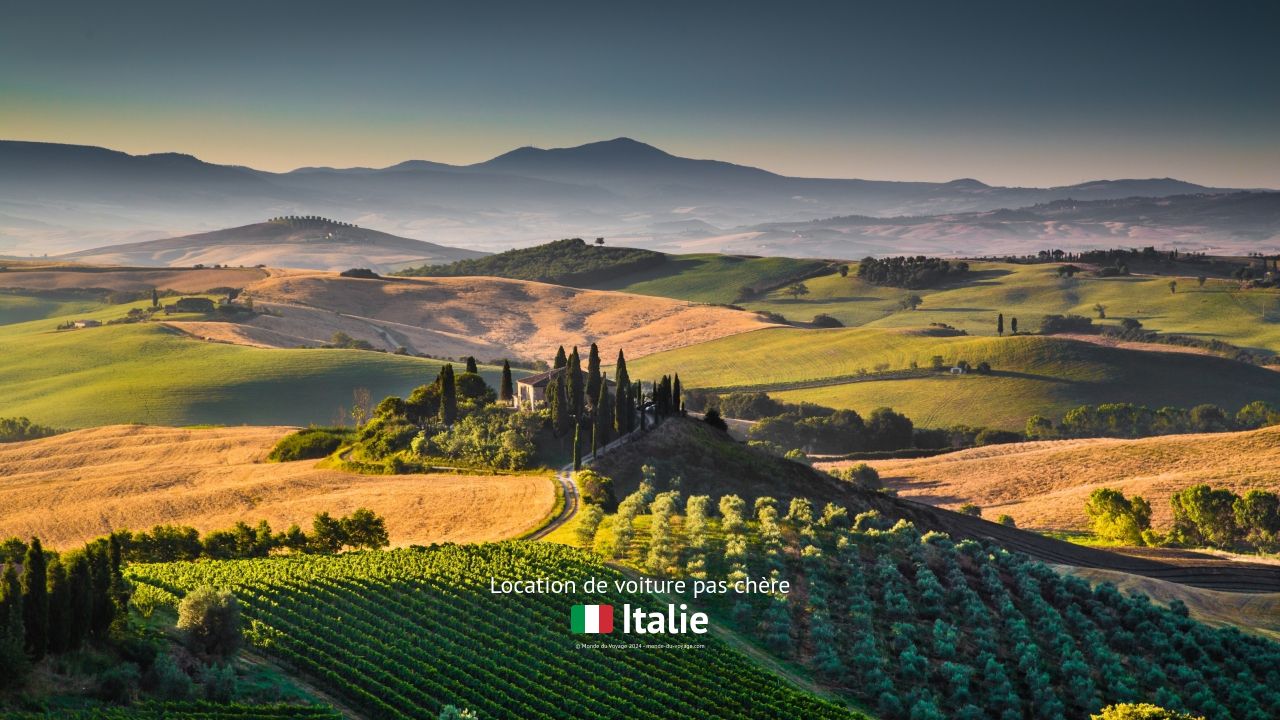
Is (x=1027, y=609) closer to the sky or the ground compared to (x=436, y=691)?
closer to the ground

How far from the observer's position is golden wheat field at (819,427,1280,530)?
10100cm

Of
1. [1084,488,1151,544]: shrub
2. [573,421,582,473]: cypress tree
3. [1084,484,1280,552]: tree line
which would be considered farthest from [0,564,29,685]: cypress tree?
[1084,484,1280,552]: tree line

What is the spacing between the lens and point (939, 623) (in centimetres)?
4969

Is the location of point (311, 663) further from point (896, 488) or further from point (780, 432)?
point (780, 432)

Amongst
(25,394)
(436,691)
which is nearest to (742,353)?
(25,394)

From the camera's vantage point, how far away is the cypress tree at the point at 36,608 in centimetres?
3116

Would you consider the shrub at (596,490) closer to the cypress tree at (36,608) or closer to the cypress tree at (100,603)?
the cypress tree at (100,603)

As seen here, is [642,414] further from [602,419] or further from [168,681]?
[168,681]

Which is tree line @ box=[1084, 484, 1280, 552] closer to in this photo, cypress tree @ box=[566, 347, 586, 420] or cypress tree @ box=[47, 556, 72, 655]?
cypress tree @ box=[566, 347, 586, 420]

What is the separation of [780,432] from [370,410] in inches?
2153

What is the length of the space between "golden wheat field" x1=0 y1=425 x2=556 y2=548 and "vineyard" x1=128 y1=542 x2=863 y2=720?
646 inches

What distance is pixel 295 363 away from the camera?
155000 millimetres

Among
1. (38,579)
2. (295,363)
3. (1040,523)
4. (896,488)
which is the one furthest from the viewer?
(295,363)

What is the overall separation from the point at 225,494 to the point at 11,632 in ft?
169
